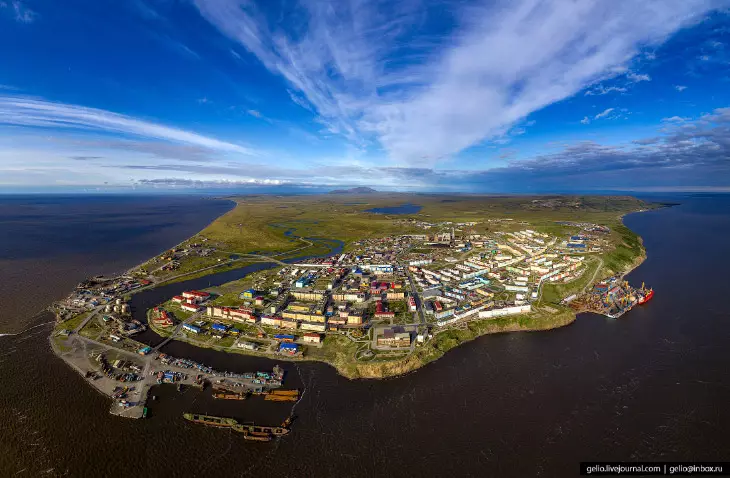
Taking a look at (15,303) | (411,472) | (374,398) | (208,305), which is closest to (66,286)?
(15,303)

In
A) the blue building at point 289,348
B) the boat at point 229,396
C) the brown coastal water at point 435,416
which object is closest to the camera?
the brown coastal water at point 435,416

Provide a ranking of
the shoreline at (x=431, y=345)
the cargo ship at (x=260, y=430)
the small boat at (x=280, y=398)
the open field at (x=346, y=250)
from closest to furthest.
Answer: the cargo ship at (x=260, y=430), the small boat at (x=280, y=398), the shoreline at (x=431, y=345), the open field at (x=346, y=250)

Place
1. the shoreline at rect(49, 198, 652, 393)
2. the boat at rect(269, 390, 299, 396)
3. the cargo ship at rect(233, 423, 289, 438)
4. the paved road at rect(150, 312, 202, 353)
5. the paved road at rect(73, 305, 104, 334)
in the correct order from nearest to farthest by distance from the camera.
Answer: the cargo ship at rect(233, 423, 289, 438) → the boat at rect(269, 390, 299, 396) → the shoreline at rect(49, 198, 652, 393) → the paved road at rect(150, 312, 202, 353) → the paved road at rect(73, 305, 104, 334)

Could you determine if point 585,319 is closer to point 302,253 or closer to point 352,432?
point 352,432

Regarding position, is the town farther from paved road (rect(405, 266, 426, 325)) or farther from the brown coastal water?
the brown coastal water

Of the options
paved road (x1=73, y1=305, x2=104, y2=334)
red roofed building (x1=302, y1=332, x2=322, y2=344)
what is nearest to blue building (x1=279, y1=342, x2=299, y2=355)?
red roofed building (x1=302, y1=332, x2=322, y2=344)

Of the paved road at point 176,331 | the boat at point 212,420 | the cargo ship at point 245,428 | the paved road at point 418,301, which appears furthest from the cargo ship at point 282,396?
the paved road at point 418,301

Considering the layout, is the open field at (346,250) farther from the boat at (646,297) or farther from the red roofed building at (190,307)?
the boat at (646,297)
